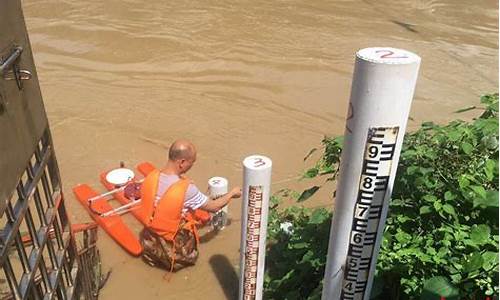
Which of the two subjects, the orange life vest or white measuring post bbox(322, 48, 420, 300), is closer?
white measuring post bbox(322, 48, 420, 300)

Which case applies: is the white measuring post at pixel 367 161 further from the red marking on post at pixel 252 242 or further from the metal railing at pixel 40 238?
the metal railing at pixel 40 238

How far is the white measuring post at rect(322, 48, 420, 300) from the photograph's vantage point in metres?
1.54

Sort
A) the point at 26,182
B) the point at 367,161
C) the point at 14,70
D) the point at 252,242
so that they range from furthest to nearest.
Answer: the point at 252,242 < the point at 26,182 < the point at 14,70 < the point at 367,161

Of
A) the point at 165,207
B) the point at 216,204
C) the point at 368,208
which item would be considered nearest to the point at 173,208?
the point at 165,207

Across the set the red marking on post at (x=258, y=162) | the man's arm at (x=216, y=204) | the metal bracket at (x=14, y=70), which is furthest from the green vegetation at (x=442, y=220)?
the metal bracket at (x=14, y=70)

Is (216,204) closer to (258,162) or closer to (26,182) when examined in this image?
(258,162)

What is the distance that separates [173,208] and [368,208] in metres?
2.50

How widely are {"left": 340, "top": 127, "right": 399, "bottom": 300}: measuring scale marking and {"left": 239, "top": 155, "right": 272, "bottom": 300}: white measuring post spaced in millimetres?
1090

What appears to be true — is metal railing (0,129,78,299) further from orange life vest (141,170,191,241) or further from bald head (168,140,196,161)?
bald head (168,140,196,161)

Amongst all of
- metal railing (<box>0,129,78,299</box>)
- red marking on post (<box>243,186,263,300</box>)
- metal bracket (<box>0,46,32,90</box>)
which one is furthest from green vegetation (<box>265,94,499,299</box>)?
metal bracket (<box>0,46,32,90</box>)

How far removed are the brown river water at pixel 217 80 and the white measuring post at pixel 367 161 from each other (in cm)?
249

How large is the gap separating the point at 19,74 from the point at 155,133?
442 centimetres

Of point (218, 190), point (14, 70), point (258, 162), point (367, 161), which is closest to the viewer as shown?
point (367, 161)

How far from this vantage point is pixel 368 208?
1767mm
